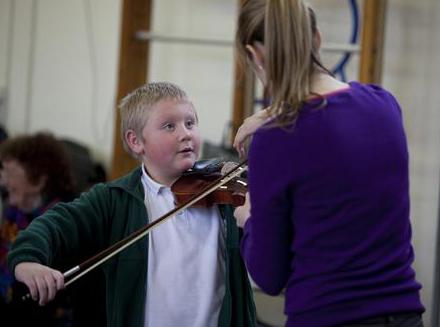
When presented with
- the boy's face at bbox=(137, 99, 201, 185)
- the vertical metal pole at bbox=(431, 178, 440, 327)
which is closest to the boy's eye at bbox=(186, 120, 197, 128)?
the boy's face at bbox=(137, 99, 201, 185)

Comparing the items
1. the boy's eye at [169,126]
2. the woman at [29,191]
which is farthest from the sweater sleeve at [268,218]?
the woman at [29,191]

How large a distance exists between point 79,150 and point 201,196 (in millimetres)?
2899

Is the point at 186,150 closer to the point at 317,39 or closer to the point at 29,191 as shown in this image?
the point at 317,39

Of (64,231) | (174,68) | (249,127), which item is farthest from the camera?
(174,68)

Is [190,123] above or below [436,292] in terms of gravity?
above

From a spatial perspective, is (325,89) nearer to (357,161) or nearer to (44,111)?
(357,161)

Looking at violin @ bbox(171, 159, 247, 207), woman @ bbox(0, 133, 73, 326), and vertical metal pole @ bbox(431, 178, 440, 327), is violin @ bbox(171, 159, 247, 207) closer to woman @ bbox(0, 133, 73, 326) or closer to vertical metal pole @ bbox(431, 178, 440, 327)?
woman @ bbox(0, 133, 73, 326)

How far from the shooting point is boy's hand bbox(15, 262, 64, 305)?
147 centimetres

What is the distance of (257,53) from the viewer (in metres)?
1.26

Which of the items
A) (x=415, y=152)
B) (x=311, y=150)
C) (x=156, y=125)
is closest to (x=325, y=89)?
(x=311, y=150)

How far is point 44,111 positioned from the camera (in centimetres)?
479

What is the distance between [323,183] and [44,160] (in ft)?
6.52

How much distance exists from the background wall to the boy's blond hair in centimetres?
179

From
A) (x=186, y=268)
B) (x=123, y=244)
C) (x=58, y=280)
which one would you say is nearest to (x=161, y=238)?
(x=186, y=268)
